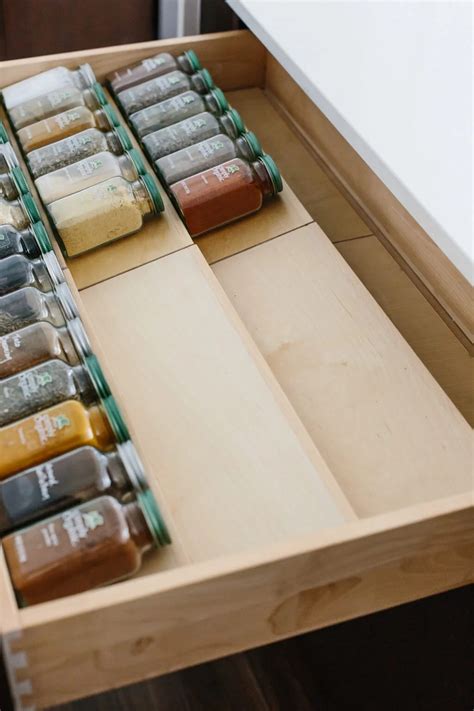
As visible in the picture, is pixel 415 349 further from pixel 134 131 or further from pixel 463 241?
pixel 134 131

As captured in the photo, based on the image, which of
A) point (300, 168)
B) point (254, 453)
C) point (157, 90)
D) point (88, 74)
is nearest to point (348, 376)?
point (254, 453)

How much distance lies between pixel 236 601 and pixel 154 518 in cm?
13

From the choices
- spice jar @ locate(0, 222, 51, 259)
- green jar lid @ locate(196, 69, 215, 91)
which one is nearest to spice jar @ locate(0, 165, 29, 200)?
spice jar @ locate(0, 222, 51, 259)

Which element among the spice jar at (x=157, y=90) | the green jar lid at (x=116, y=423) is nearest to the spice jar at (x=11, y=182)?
the spice jar at (x=157, y=90)

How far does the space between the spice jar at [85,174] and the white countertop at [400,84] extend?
328 mm

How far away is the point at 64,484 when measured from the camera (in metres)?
0.92

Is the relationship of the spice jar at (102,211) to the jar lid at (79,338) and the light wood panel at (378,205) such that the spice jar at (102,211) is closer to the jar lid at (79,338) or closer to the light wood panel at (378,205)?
the jar lid at (79,338)

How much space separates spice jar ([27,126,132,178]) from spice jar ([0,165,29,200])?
0.07 metres

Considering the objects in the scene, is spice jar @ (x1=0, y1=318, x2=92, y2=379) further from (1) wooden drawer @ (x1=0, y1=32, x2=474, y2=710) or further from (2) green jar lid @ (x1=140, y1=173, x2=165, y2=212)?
(2) green jar lid @ (x1=140, y1=173, x2=165, y2=212)

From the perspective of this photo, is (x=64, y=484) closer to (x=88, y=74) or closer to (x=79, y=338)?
(x=79, y=338)

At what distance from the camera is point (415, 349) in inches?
52.9

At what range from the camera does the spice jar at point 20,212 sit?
1.27m

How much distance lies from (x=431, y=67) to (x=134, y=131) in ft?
1.98

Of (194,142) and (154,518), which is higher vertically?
(194,142)
